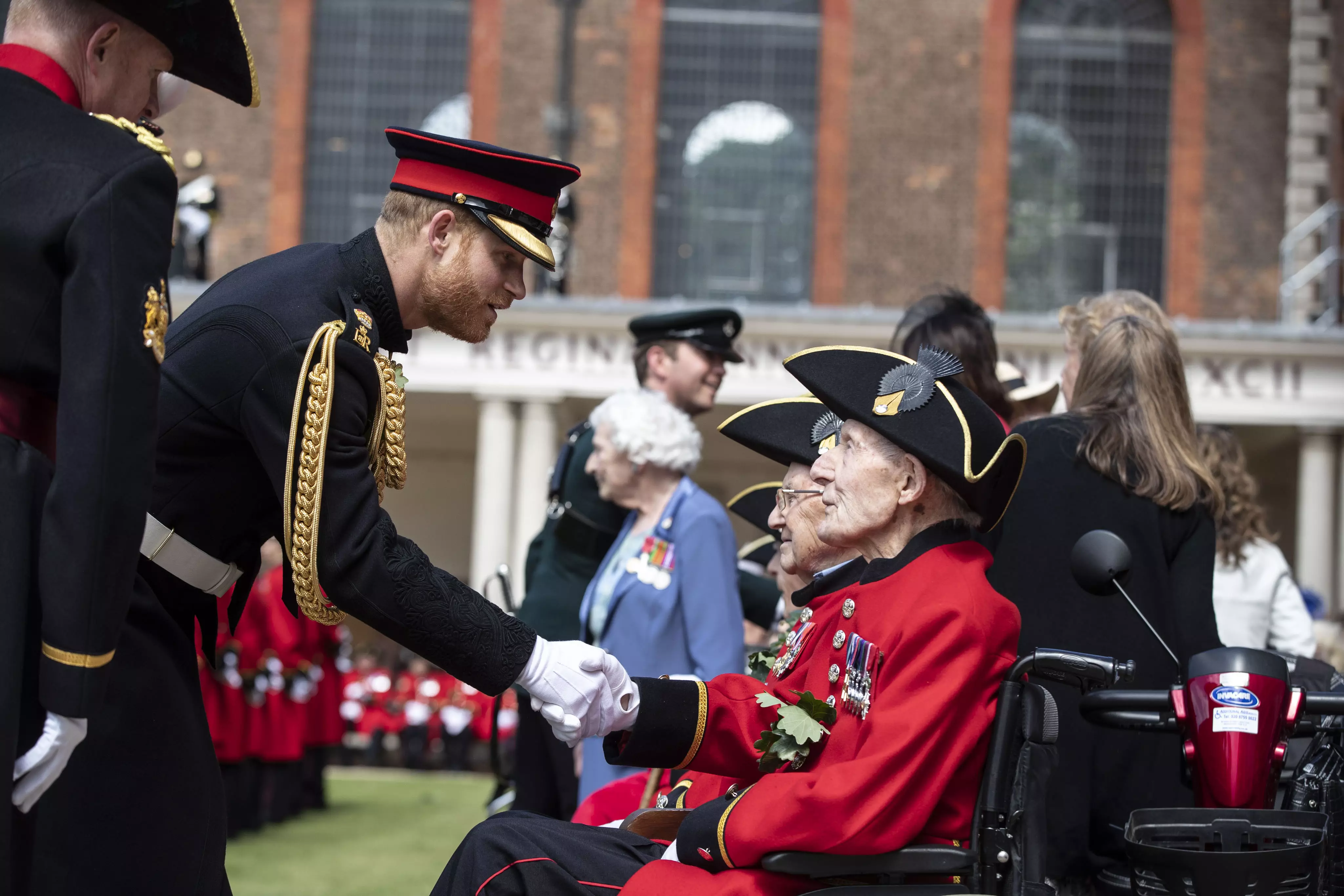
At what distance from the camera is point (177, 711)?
2.52 metres

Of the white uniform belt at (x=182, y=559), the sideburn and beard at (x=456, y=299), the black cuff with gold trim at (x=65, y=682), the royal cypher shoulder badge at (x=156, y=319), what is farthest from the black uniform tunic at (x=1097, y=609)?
the black cuff with gold trim at (x=65, y=682)

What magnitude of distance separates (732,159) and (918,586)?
19.4m

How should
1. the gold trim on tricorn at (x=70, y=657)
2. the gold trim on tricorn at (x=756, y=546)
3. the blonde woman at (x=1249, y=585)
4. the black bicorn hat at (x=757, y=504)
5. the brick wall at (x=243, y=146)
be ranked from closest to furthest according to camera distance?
1. the gold trim on tricorn at (x=70, y=657)
2. the black bicorn hat at (x=757, y=504)
3. the blonde woman at (x=1249, y=585)
4. the gold trim on tricorn at (x=756, y=546)
5. the brick wall at (x=243, y=146)

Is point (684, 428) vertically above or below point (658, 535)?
above

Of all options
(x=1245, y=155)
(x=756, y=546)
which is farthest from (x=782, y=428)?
(x=1245, y=155)

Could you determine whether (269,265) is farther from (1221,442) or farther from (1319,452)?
(1319,452)

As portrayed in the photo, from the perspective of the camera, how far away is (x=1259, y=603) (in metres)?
5.19

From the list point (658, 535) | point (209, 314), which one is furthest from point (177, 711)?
point (658, 535)

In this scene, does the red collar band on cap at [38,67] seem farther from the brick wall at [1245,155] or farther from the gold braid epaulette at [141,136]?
the brick wall at [1245,155]

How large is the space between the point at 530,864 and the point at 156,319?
4.21 ft

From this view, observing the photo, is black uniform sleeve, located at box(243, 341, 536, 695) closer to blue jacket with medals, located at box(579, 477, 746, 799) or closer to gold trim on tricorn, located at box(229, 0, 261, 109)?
gold trim on tricorn, located at box(229, 0, 261, 109)

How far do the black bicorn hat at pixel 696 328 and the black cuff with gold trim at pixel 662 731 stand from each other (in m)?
2.79

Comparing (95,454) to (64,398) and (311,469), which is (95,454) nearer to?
(64,398)

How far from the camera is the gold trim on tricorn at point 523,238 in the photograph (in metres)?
2.92
